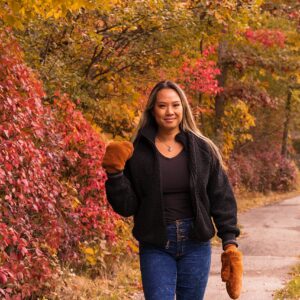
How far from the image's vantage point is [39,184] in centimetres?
584

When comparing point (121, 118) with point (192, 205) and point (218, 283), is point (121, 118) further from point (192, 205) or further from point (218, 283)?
point (192, 205)

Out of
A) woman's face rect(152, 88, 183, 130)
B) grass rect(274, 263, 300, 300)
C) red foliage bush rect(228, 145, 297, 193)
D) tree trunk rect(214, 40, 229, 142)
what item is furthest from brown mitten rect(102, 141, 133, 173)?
red foliage bush rect(228, 145, 297, 193)

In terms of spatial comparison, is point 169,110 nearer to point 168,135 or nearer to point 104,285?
point 168,135

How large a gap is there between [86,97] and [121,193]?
562 cm

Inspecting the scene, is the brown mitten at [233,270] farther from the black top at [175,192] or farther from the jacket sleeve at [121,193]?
the jacket sleeve at [121,193]

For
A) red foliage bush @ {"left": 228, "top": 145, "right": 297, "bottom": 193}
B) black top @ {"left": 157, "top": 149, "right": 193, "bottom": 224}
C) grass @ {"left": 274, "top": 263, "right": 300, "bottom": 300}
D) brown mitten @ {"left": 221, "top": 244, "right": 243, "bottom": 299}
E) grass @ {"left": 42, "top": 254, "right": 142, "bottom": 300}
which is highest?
black top @ {"left": 157, "top": 149, "right": 193, "bottom": 224}

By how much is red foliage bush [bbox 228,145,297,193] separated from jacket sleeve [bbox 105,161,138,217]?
1408 centimetres

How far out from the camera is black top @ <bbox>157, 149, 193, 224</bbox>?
4020mm

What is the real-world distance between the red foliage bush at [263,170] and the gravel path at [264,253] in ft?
10.4

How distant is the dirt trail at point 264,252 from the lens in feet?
25.4

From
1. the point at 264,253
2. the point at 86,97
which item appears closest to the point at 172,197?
the point at 86,97

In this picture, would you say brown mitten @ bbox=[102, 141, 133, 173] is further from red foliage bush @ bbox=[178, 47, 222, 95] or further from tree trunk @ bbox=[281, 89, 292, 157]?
tree trunk @ bbox=[281, 89, 292, 157]

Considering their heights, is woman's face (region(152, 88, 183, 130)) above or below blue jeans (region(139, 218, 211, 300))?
above

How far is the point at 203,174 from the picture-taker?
412 cm
